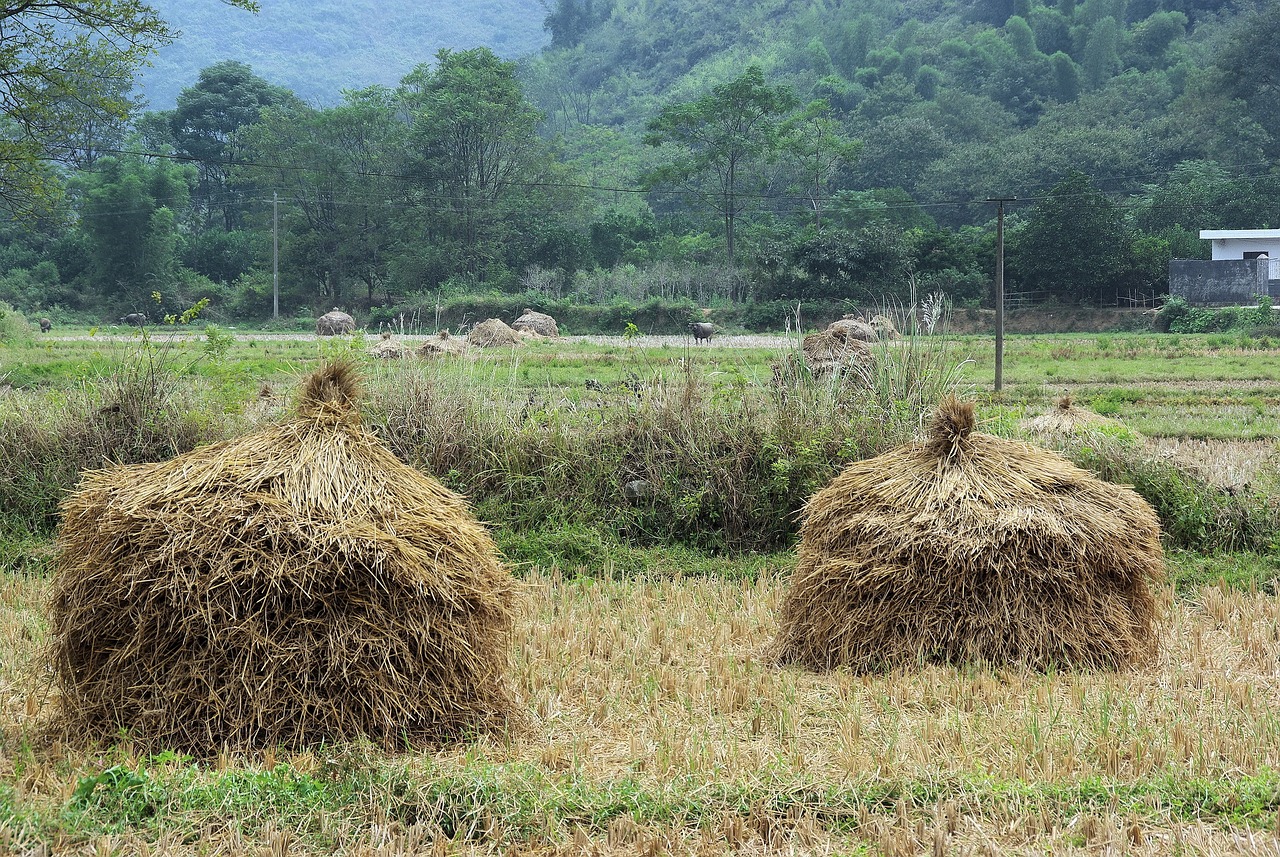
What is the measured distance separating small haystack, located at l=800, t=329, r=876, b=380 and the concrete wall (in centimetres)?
3160

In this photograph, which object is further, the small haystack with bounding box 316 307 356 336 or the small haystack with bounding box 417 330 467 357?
the small haystack with bounding box 316 307 356 336

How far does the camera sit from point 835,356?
13508mm

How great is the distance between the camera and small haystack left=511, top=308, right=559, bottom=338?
37.5m

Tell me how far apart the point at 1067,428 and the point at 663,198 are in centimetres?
6786

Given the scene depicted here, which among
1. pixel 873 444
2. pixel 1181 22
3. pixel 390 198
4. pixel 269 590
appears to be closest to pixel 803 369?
pixel 873 444

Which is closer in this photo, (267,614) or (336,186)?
(267,614)

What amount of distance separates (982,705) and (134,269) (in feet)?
199

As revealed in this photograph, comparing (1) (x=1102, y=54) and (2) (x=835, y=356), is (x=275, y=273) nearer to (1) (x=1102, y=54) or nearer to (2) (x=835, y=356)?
(2) (x=835, y=356)

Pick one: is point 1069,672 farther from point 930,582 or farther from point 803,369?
point 803,369

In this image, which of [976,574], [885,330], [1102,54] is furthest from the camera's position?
[1102,54]

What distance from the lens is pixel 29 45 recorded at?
20.3 m

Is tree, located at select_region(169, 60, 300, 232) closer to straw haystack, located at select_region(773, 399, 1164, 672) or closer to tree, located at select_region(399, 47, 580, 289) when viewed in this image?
tree, located at select_region(399, 47, 580, 289)

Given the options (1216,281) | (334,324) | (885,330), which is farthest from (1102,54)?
(885,330)

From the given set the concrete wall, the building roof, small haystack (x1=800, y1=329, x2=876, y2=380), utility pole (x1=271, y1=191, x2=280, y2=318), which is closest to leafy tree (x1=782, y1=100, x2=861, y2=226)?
the building roof
